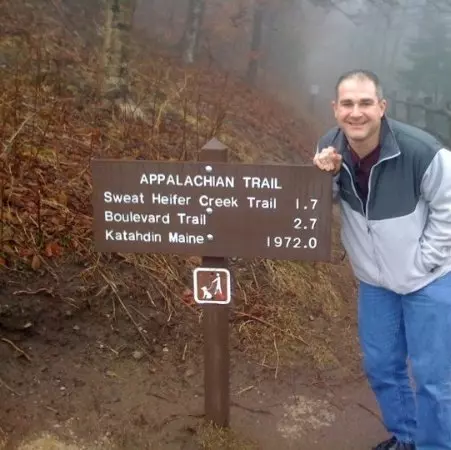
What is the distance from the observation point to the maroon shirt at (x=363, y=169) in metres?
2.89

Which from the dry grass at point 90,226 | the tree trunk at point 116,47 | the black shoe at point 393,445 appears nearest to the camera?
the black shoe at point 393,445

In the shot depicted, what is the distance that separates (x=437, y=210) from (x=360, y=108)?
59cm

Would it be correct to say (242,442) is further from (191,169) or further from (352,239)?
(191,169)

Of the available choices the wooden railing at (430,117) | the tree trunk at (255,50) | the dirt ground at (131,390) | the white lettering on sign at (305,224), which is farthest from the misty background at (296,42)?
the white lettering on sign at (305,224)

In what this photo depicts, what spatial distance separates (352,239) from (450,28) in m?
42.0

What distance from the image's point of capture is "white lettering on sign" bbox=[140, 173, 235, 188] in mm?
2863

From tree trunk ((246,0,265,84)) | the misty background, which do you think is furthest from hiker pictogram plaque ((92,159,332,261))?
tree trunk ((246,0,265,84))

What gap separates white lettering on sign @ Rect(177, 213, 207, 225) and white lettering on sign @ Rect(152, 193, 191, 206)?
2.3 inches

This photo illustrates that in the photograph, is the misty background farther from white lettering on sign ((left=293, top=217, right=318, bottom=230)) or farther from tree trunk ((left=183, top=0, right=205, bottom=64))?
white lettering on sign ((left=293, top=217, right=318, bottom=230))

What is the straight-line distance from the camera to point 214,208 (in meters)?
2.89

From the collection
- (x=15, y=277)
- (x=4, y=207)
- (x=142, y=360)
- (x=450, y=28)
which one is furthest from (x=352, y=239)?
(x=450, y=28)

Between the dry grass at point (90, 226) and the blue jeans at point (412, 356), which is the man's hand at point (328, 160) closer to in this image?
the blue jeans at point (412, 356)

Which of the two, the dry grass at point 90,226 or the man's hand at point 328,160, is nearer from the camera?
the man's hand at point 328,160

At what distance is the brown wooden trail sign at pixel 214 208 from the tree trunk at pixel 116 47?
13.4ft
